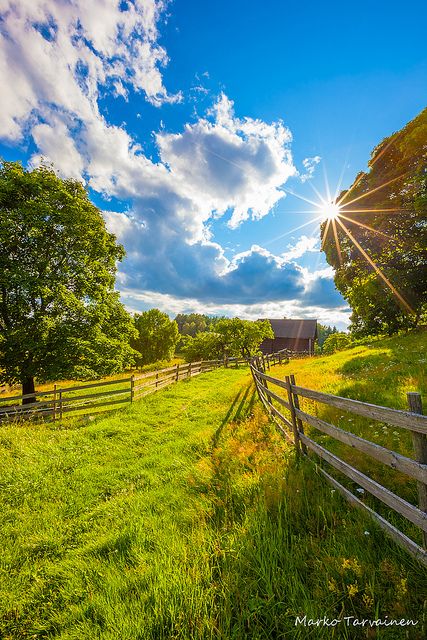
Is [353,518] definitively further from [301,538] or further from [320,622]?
[320,622]

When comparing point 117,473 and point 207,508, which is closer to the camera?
point 207,508

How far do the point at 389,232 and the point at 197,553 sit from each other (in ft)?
58.6

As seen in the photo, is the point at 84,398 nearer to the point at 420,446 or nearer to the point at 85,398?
the point at 85,398

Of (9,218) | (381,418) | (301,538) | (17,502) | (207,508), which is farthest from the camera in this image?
(9,218)

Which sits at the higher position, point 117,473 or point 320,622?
point 320,622

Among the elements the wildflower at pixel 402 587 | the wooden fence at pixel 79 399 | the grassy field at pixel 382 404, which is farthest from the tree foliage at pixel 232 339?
the wildflower at pixel 402 587

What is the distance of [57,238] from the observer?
41.7 ft

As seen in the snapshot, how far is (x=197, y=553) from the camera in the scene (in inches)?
115

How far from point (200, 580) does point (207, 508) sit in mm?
1238

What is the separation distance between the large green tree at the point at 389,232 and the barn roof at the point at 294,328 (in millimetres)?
42903

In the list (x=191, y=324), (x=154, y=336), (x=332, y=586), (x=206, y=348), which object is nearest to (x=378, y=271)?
(x=332, y=586)

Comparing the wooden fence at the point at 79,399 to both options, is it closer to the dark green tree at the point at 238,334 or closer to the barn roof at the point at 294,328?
the dark green tree at the point at 238,334

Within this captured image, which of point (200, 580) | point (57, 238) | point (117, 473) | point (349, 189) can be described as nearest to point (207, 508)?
point (200, 580)

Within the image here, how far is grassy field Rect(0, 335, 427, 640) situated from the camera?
214cm
